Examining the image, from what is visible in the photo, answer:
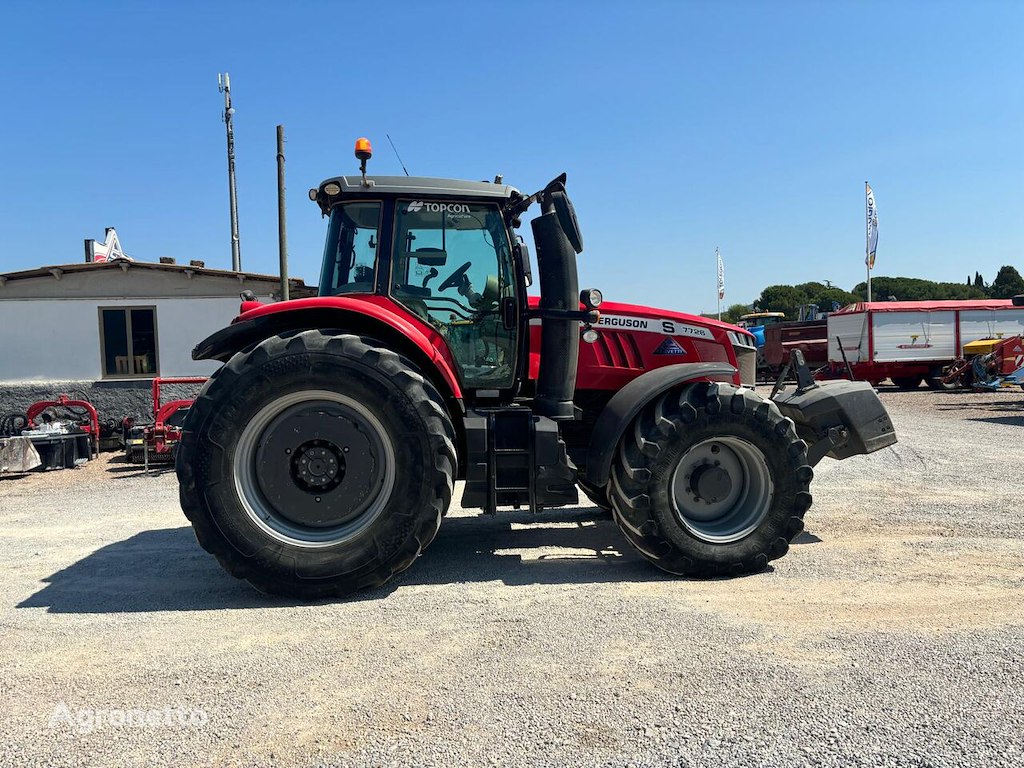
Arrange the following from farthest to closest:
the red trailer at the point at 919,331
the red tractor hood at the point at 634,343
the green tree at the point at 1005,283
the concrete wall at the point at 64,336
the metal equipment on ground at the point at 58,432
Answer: the green tree at the point at 1005,283 → the red trailer at the point at 919,331 → the concrete wall at the point at 64,336 → the metal equipment on ground at the point at 58,432 → the red tractor hood at the point at 634,343

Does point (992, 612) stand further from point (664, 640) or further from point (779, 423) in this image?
point (664, 640)

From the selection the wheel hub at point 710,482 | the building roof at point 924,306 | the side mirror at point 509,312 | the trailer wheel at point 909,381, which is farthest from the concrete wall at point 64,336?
the trailer wheel at point 909,381

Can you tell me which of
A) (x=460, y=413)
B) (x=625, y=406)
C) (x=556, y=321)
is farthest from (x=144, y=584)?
(x=625, y=406)

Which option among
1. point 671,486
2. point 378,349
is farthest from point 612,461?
point 378,349

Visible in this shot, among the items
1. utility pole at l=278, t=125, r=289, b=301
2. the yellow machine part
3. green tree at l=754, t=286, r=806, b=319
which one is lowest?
the yellow machine part

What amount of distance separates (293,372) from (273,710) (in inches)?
73.1

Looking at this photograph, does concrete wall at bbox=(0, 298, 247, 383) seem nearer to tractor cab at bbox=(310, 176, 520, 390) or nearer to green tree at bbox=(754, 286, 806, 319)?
tractor cab at bbox=(310, 176, 520, 390)

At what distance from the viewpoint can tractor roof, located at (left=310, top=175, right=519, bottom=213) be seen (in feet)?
14.4

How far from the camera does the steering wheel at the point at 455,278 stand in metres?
4.55

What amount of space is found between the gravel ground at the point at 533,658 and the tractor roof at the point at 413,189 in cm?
245

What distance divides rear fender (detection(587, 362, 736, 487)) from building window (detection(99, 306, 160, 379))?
11.1 m

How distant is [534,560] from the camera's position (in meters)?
4.65

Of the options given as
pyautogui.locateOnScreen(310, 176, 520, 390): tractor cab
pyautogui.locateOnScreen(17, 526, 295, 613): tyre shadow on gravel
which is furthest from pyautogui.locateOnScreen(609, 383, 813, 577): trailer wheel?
pyautogui.locateOnScreen(17, 526, 295, 613): tyre shadow on gravel

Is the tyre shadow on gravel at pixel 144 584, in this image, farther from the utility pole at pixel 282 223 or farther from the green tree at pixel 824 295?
the green tree at pixel 824 295
